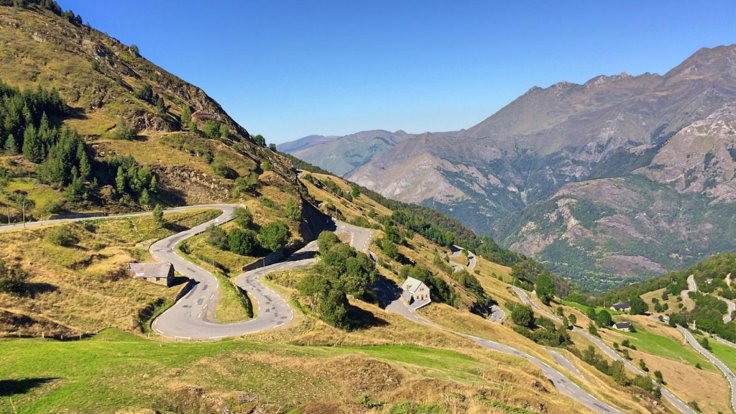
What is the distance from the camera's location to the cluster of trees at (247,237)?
88544 millimetres

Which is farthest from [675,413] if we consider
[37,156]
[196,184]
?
[37,156]

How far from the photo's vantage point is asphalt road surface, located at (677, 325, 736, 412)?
118m

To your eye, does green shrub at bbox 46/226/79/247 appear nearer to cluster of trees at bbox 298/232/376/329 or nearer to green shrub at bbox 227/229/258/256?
green shrub at bbox 227/229/258/256

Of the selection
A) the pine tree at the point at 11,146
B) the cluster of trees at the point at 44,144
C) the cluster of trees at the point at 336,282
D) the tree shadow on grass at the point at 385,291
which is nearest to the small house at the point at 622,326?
the tree shadow on grass at the point at 385,291

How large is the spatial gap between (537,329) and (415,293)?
44.4m

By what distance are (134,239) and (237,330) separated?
42.6 m

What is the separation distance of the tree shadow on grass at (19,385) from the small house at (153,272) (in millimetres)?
35406

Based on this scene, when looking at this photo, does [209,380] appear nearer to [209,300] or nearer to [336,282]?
[209,300]

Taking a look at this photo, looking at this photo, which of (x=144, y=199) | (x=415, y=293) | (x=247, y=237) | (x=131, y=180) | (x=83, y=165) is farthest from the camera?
(x=131, y=180)

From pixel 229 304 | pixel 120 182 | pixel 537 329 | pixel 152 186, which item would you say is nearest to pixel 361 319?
pixel 229 304

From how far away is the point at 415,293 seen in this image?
96750 millimetres

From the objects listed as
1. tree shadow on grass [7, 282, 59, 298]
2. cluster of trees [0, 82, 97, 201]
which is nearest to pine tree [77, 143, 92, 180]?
cluster of trees [0, 82, 97, 201]

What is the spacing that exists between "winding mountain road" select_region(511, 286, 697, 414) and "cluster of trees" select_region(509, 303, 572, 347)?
10.7 meters

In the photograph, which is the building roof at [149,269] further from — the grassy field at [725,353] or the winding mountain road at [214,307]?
the grassy field at [725,353]
